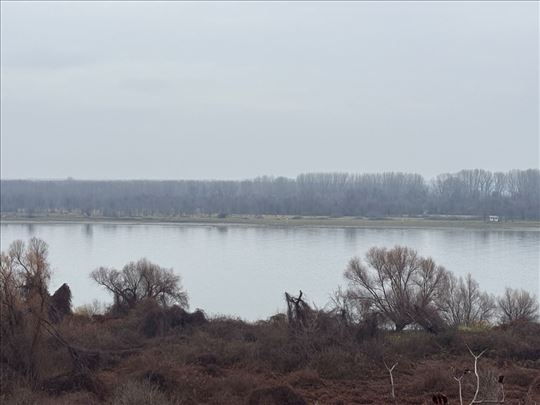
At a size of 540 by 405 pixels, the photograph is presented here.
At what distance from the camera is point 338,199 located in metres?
64.4

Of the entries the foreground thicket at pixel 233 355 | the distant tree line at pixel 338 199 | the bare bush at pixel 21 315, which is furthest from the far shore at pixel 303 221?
the bare bush at pixel 21 315

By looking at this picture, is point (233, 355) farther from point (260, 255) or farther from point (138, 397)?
point (260, 255)

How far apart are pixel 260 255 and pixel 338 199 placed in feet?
102

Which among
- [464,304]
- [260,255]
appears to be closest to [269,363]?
[464,304]

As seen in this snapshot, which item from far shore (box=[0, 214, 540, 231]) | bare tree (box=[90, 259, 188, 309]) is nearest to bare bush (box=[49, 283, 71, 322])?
bare tree (box=[90, 259, 188, 309])

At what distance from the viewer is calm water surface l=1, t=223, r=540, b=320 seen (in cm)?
2433

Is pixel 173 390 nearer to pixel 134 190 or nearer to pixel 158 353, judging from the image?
pixel 158 353

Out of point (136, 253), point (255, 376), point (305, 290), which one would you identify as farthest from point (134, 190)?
point (255, 376)

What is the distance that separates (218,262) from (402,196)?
3795cm

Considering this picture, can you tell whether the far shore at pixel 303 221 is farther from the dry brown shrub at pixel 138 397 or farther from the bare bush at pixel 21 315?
the dry brown shrub at pixel 138 397

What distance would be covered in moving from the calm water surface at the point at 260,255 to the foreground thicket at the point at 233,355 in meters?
6.33

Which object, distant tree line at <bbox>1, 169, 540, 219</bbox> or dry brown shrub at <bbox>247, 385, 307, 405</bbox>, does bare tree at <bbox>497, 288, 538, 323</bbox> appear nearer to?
dry brown shrub at <bbox>247, 385, 307, 405</bbox>

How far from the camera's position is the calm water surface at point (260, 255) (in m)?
24.3

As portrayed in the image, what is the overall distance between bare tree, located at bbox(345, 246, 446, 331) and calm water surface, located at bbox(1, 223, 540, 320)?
8.97ft
